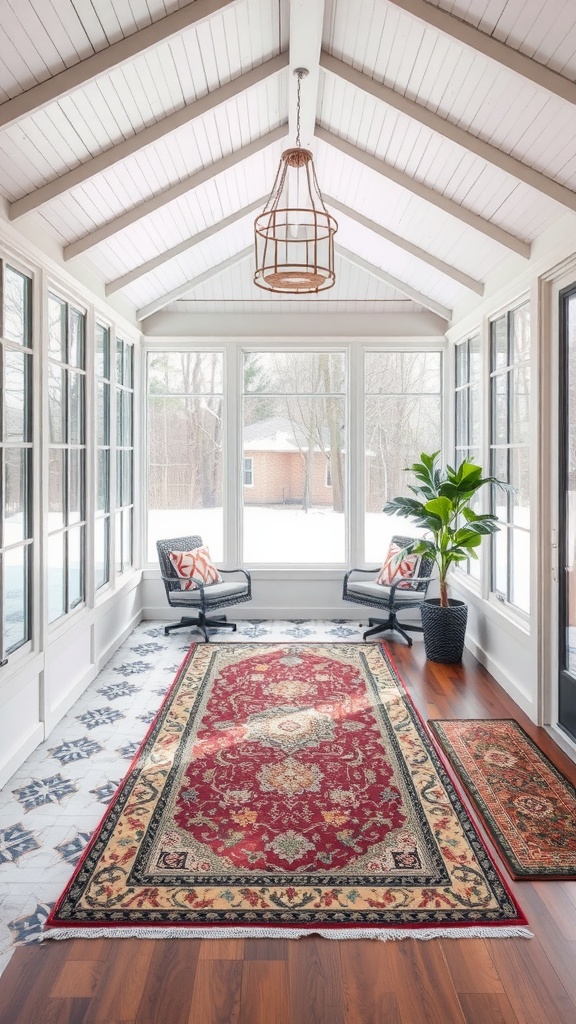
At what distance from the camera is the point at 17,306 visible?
135 inches

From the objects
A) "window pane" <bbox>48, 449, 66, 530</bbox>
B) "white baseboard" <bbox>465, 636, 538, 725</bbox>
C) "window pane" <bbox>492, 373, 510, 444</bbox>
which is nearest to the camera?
"window pane" <bbox>48, 449, 66, 530</bbox>

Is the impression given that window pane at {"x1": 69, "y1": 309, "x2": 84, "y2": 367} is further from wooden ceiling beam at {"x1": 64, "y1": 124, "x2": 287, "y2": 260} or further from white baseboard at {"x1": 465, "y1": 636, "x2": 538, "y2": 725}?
white baseboard at {"x1": 465, "y1": 636, "x2": 538, "y2": 725}

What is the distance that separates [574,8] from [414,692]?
366cm

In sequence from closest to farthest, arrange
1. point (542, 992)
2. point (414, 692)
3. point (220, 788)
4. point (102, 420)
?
point (542, 992) → point (220, 788) → point (414, 692) → point (102, 420)

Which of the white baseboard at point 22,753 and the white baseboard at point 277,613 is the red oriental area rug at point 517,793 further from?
the white baseboard at point 277,613

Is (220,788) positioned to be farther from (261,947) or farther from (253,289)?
(253,289)

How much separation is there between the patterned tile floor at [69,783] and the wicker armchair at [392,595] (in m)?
1.59

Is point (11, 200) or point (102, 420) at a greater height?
point (11, 200)

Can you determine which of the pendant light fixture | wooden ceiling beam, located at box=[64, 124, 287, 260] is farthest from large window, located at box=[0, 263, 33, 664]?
the pendant light fixture

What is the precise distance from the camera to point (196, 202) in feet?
15.4

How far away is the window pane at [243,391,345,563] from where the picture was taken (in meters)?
6.50

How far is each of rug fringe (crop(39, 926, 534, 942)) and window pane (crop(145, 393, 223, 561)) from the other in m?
4.54

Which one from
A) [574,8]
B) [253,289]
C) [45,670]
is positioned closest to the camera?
[574,8]

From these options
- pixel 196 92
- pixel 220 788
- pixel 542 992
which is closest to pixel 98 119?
pixel 196 92
